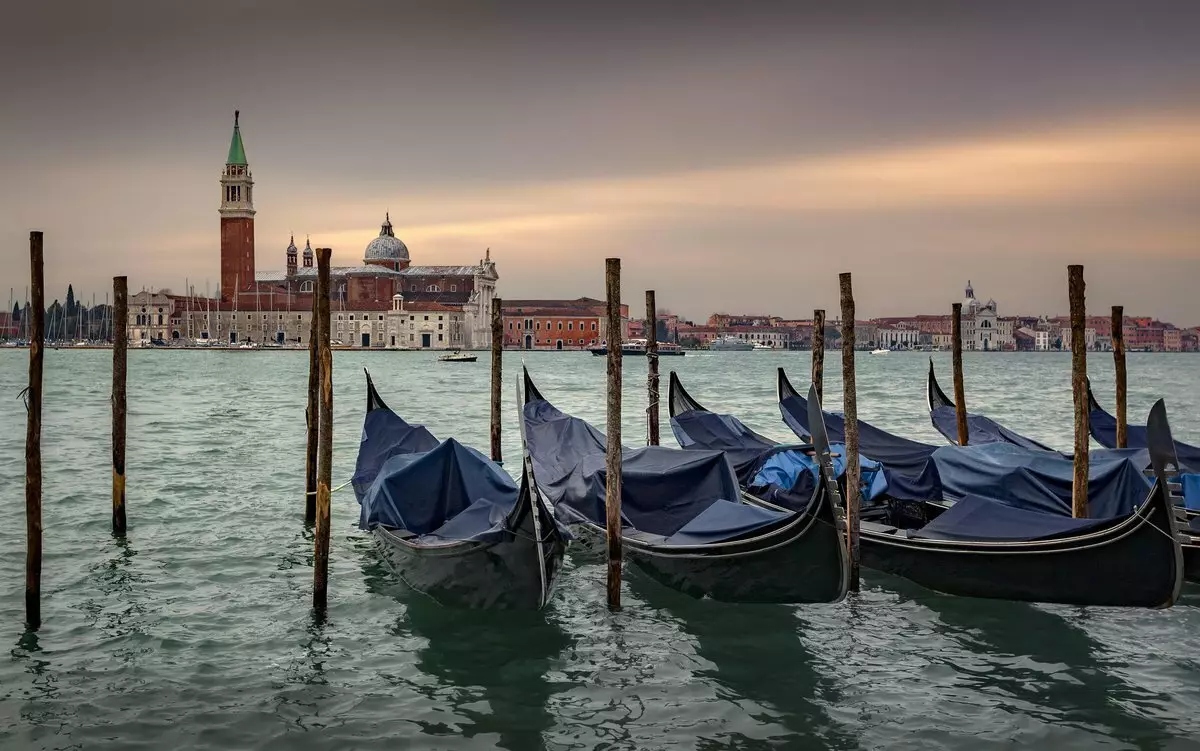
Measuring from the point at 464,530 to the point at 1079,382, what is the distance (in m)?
3.57

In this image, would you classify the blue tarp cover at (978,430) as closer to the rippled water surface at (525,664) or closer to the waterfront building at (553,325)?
the rippled water surface at (525,664)

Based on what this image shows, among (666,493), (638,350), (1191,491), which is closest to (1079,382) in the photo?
(1191,491)

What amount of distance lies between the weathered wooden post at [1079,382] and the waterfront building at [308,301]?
204 ft

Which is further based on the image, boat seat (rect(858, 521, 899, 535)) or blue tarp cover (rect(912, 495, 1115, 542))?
boat seat (rect(858, 521, 899, 535))

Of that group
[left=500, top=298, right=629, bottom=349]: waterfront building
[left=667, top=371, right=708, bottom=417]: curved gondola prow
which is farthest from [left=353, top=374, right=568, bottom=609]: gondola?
[left=500, top=298, right=629, bottom=349]: waterfront building

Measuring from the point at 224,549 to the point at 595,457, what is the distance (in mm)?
2411

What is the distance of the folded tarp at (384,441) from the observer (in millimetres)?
7441

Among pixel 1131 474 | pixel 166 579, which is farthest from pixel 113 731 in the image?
pixel 1131 474

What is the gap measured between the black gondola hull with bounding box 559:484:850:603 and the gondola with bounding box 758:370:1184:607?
0.47 metres

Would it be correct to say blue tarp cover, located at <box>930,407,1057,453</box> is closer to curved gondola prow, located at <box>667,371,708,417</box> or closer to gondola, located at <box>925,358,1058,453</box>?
gondola, located at <box>925,358,1058,453</box>

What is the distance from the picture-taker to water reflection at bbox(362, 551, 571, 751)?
153 inches

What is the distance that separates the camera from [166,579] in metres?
5.95

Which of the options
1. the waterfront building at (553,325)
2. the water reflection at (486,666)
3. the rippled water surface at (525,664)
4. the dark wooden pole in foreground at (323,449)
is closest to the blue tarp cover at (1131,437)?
the rippled water surface at (525,664)

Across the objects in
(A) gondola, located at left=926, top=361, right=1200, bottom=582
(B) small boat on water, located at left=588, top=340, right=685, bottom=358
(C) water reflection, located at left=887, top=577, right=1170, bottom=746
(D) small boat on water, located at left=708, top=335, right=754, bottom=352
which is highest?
(D) small boat on water, located at left=708, top=335, right=754, bottom=352
